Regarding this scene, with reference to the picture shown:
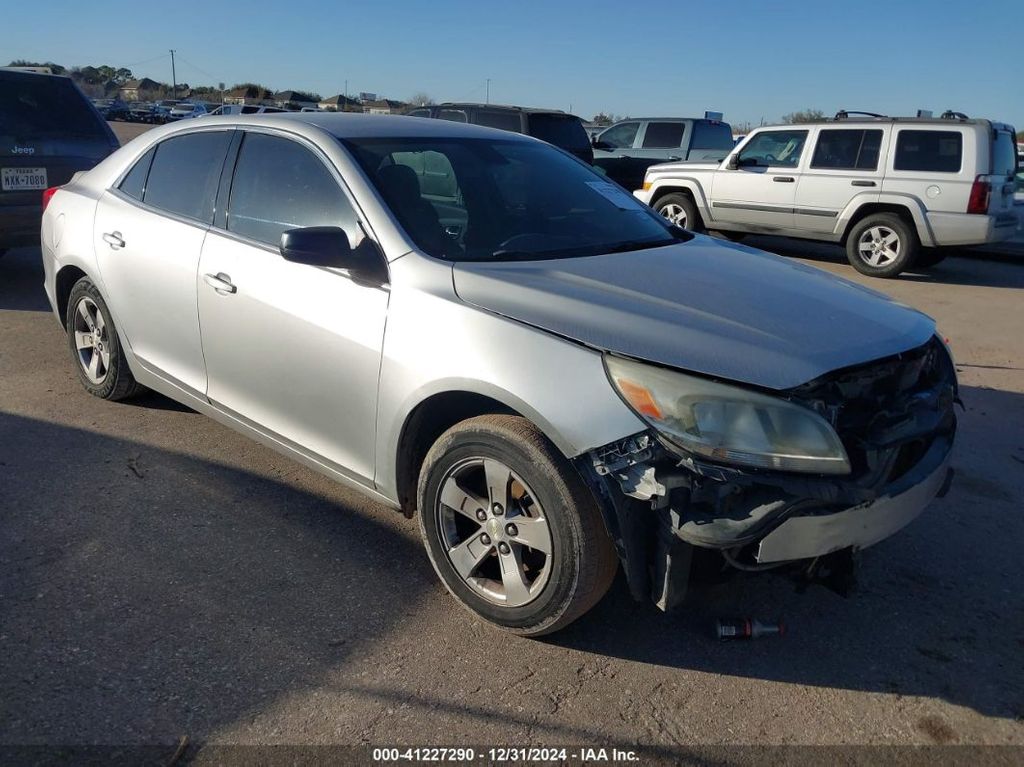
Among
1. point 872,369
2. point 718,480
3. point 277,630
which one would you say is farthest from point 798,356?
point 277,630

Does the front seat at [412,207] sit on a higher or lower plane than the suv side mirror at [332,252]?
higher

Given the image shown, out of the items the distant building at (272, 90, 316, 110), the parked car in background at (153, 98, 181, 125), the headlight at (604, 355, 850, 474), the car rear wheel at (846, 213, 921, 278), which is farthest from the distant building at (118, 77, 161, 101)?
the headlight at (604, 355, 850, 474)

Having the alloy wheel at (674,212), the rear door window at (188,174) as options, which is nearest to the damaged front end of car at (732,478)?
the rear door window at (188,174)

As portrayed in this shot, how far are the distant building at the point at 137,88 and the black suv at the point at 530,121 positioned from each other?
85.3 m

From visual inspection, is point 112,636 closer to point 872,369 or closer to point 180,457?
point 180,457

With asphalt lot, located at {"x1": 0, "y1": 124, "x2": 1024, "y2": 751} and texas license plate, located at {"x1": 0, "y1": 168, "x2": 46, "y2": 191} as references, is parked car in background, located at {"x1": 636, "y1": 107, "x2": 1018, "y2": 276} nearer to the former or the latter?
asphalt lot, located at {"x1": 0, "y1": 124, "x2": 1024, "y2": 751}

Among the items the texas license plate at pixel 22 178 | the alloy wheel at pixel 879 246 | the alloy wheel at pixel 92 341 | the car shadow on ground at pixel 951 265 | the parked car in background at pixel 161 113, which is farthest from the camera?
the parked car in background at pixel 161 113

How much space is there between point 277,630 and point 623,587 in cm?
127

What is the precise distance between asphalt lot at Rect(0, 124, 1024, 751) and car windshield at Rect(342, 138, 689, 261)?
1.28 meters

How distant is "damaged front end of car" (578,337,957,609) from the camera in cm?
239

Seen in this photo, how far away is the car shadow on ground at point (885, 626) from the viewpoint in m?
2.74

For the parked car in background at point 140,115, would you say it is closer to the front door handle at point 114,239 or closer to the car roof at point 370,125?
the front door handle at point 114,239

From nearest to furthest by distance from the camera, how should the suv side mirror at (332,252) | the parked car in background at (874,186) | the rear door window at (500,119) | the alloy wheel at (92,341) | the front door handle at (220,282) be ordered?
1. the suv side mirror at (332,252)
2. the front door handle at (220,282)
3. the alloy wheel at (92,341)
4. the parked car in background at (874,186)
5. the rear door window at (500,119)

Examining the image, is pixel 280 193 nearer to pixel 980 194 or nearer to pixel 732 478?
pixel 732 478
